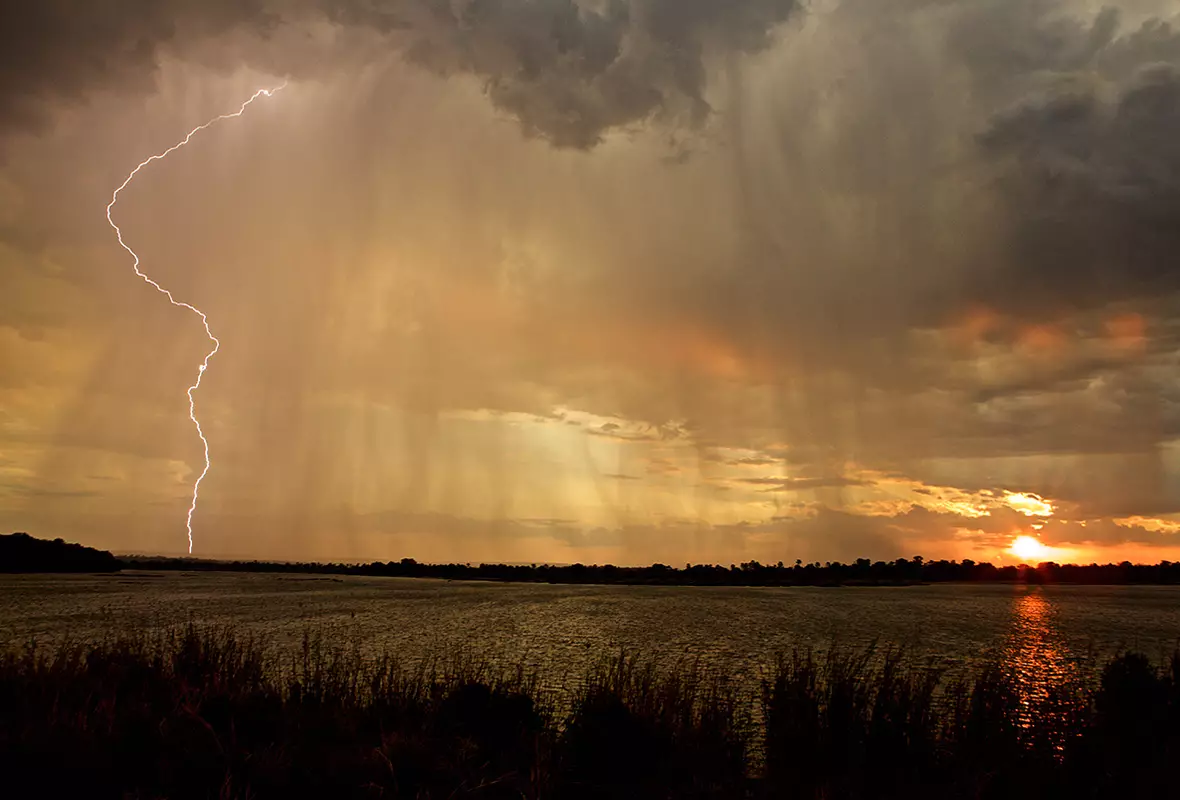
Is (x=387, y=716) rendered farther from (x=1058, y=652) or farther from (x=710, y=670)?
(x=1058, y=652)

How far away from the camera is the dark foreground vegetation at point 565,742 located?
992cm

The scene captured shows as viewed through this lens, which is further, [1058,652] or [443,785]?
[1058,652]

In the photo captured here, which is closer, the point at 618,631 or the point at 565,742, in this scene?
the point at 565,742

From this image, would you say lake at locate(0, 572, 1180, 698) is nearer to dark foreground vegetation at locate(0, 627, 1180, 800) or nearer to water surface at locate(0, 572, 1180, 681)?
water surface at locate(0, 572, 1180, 681)

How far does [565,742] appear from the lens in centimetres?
1297

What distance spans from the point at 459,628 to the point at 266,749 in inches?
1711

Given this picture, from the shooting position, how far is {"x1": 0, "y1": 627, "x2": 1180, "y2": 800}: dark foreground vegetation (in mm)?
9922

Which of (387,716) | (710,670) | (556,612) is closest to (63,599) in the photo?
(556,612)

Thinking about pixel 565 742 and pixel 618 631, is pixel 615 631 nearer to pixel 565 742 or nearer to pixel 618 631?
pixel 618 631

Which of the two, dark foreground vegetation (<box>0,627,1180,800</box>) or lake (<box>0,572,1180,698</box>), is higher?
dark foreground vegetation (<box>0,627,1180,800</box>)

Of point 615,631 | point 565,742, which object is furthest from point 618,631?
point 565,742

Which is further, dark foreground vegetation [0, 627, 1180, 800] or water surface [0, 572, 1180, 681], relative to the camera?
water surface [0, 572, 1180, 681]

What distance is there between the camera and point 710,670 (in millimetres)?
28219

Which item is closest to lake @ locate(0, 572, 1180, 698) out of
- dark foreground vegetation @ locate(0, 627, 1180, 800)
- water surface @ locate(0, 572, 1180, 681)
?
water surface @ locate(0, 572, 1180, 681)
